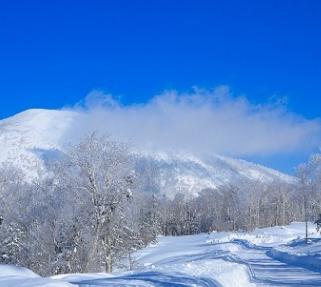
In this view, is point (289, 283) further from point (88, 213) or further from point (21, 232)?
point (21, 232)

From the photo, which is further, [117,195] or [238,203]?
[238,203]

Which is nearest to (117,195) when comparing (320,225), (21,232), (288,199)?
(21,232)

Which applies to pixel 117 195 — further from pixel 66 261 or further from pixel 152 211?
pixel 152 211

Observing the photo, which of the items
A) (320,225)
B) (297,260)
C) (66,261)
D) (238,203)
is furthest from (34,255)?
(238,203)

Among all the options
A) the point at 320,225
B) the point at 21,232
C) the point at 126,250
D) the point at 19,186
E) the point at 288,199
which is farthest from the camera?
the point at 288,199

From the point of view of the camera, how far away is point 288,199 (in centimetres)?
14962

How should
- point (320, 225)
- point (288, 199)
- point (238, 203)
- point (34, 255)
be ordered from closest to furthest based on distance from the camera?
point (34, 255) → point (320, 225) → point (238, 203) → point (288, 199)

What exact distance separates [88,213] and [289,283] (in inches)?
486

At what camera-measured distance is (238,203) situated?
13425cm

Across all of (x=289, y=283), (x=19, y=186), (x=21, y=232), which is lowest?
(x=289, y=283)

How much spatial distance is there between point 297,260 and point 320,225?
23543mm

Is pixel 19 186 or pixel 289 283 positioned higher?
pixel 19 186

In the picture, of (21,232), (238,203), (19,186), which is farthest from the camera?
(238,203)

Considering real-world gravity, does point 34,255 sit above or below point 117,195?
below
